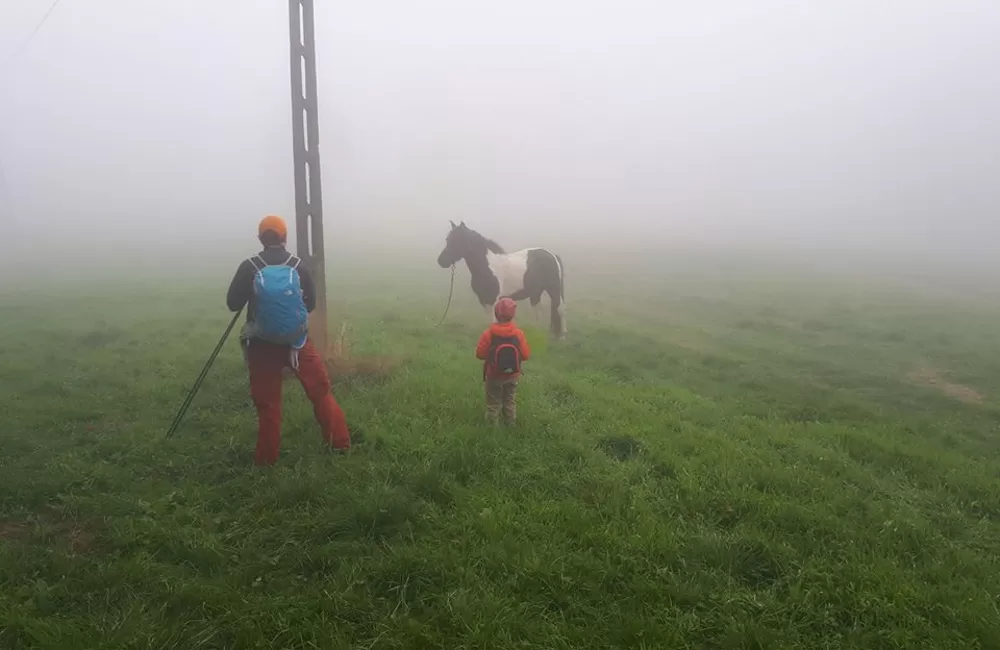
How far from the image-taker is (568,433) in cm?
699

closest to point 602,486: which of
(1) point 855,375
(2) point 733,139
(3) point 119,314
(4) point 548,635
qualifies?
(4) point 548,635

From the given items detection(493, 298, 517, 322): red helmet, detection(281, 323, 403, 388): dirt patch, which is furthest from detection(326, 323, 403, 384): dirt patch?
detection(493, 298, 517, 322): red helmet

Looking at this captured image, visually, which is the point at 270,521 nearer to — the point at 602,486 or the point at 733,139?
the point at 602,486

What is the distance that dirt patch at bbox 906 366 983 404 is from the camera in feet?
35.2

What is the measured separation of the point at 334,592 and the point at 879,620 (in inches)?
135

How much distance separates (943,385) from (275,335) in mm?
11522

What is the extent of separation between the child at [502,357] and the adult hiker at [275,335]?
5.24 feet

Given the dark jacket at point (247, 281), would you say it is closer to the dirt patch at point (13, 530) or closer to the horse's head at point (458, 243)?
the dirt patch at point (13, 530)

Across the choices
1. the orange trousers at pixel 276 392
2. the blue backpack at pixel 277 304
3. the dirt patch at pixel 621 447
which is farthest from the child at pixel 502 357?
the blue backpack at pixel 277 304

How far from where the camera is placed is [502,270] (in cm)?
1308

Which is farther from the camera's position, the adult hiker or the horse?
the horse

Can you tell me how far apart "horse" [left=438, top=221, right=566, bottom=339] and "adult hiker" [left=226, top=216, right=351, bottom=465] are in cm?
640

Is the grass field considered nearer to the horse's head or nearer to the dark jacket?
the dark jacket

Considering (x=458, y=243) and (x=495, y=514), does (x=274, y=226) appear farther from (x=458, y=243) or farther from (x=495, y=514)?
(x=458, y=243)
